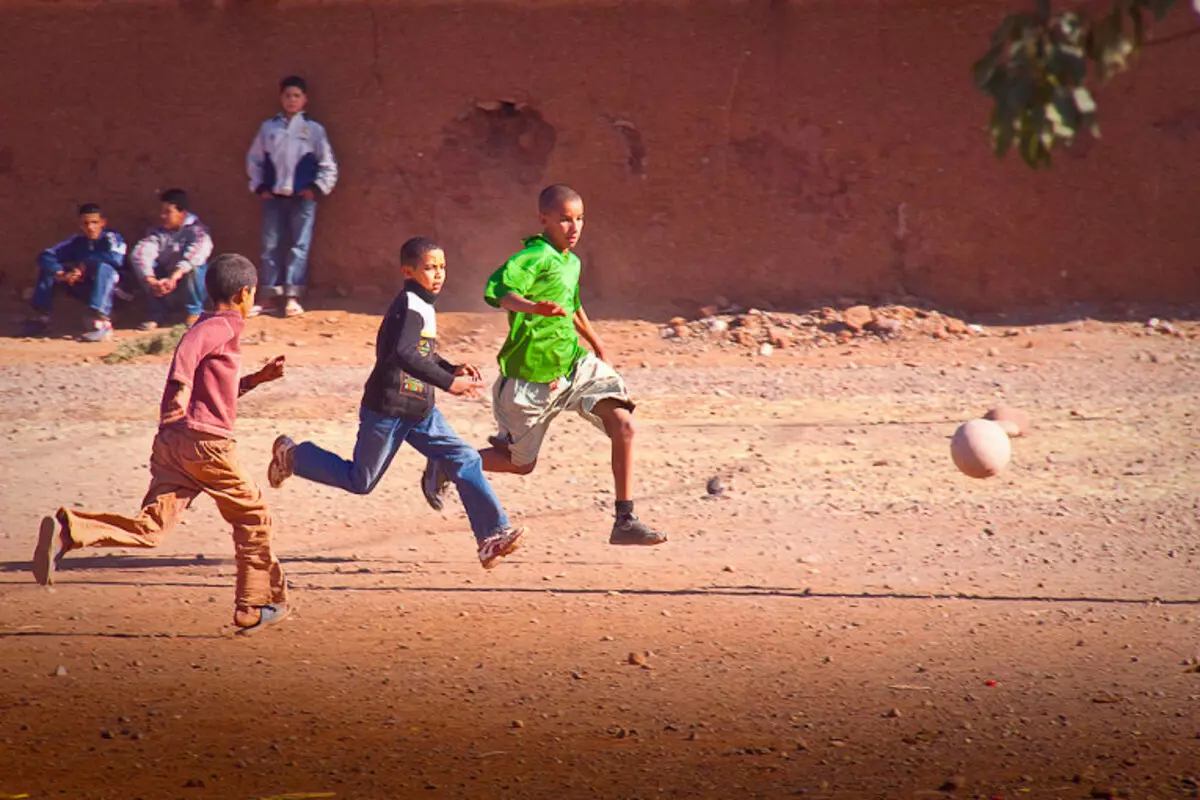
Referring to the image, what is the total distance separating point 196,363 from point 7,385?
20.5ft

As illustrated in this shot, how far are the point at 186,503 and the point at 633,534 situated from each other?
6.26 feet

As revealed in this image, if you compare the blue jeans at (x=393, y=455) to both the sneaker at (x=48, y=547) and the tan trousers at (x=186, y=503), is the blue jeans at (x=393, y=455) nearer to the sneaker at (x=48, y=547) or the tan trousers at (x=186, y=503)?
the tan trousers at (x=186, y=503)

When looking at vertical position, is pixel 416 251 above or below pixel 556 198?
below

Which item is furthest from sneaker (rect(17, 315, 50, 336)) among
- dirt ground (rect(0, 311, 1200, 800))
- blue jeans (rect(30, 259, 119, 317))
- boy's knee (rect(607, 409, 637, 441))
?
boy's knee (rect(607, 409, 637, 441))

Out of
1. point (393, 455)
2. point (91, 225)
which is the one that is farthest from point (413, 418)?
point (91, 225)

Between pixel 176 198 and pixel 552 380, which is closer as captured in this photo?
pixel 552 380

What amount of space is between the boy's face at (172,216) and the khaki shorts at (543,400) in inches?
292

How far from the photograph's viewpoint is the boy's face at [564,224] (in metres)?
6.31

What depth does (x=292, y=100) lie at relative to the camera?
513 inches

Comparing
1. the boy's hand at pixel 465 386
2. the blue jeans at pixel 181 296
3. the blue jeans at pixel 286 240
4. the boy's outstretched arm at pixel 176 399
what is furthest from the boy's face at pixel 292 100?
the boy's outstretched arm at pixel 176 399

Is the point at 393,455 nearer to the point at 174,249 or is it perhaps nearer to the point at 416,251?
the point at 416,251

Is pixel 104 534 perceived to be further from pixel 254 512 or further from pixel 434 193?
pixel 434 193

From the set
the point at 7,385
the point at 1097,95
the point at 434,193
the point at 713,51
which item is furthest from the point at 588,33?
the point at 7,385

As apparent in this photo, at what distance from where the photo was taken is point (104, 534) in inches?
214
